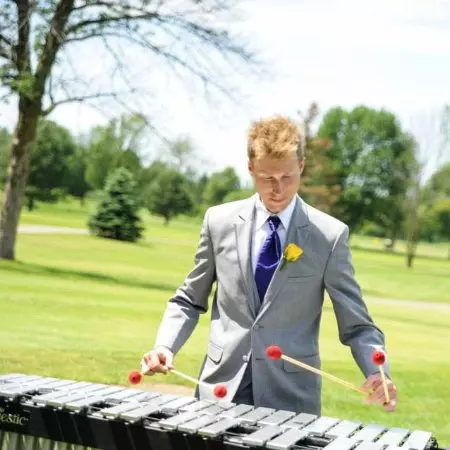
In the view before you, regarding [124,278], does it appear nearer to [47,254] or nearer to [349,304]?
[47,254]

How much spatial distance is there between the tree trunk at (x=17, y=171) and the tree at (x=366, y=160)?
28234 mm

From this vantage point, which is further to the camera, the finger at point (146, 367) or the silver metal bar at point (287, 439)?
the finger at point (146, 367)

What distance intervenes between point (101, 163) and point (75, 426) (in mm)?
37947

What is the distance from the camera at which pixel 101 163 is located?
133 feet

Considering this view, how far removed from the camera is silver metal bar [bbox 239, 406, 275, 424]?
2.84 meters

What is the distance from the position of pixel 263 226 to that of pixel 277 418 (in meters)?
0.66

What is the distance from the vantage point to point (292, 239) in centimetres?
309

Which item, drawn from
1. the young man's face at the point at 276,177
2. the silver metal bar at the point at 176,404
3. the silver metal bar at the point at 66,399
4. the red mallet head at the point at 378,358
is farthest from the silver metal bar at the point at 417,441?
the silver metal bar at the point at 66,399

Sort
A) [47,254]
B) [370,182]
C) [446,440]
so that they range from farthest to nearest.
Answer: [370,182]
[47,254]
[446,440]

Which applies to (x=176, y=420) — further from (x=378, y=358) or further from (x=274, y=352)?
(x=378, y=358)

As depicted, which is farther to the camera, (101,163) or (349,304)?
(101,163)

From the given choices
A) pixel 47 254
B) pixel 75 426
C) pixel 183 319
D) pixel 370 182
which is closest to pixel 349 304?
pixel 183 319

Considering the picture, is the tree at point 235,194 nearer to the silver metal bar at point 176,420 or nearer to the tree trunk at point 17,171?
the tree trunk at point 17,171

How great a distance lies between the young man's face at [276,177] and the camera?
2.91 metres
